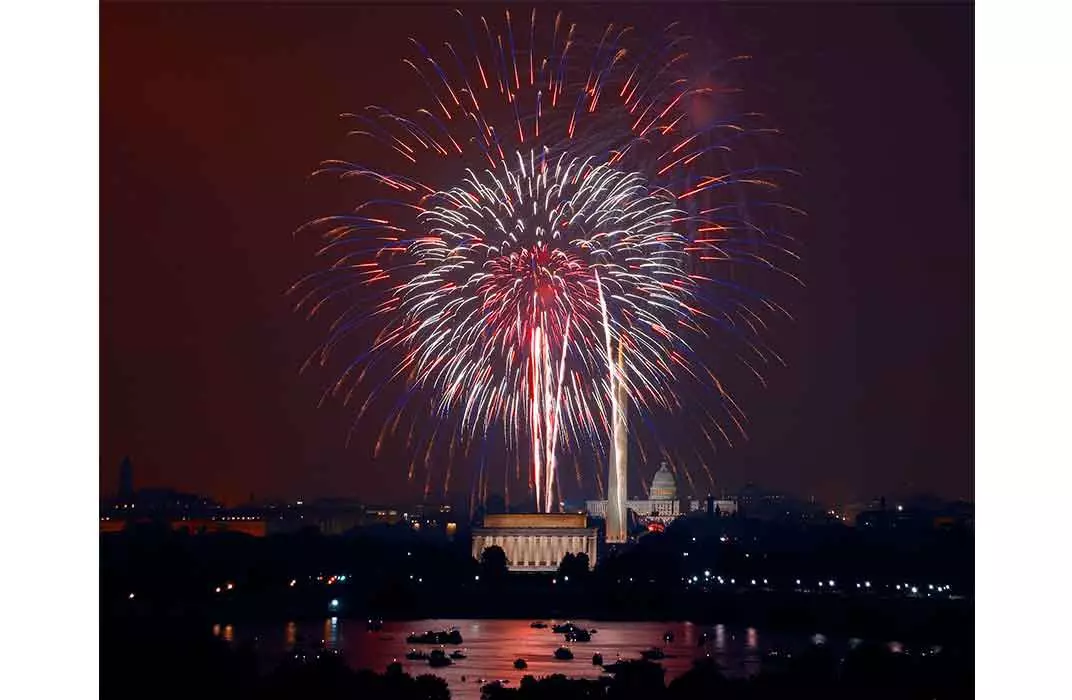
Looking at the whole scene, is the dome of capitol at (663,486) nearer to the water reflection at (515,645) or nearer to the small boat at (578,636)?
the water reflection at (515,645)

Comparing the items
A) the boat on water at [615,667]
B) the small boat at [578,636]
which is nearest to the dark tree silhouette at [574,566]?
the small boat at [578,636]

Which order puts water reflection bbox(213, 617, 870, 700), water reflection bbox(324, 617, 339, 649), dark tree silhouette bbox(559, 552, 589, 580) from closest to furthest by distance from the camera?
water reflection bbox(213, 617, 870, 700), water reflection bbox(324, 617, 339, 649), dark tree silhouette bbox(559, 552, 589, 580)

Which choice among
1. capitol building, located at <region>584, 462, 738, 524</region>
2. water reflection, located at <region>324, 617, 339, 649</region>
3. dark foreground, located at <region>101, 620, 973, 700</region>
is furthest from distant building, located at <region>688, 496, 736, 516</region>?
dark foreground, located at <region>101, 620, 973, 700</region>

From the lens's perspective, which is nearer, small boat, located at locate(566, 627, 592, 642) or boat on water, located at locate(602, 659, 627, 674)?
boat on water, located at locate(602, 659, 627, 674)

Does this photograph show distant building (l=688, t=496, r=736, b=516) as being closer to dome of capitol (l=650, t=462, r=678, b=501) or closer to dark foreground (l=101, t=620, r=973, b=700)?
dome of capitol (l=650, t=462, r=678, b=501)

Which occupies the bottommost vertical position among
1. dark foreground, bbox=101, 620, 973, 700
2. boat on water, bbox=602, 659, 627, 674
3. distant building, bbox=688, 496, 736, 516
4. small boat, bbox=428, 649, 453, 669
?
small boat, bbox=428, 649, 453, 669

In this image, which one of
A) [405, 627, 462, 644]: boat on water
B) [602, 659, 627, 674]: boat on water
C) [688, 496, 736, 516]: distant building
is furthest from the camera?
[688, 496, 736, 516]: distant building

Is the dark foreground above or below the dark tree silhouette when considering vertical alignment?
above
